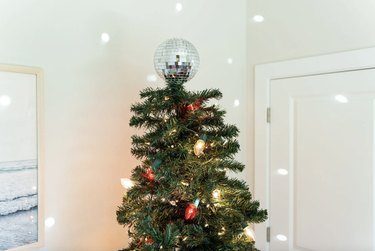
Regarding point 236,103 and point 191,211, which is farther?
point 236,103

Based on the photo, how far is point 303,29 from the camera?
1964 millimetres

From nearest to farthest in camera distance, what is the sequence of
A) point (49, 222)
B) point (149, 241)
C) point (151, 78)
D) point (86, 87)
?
point (149, 241) → point (49, 222) → point (86, 87) → point (151, 78)

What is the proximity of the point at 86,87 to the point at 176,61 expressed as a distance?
48 centimetres

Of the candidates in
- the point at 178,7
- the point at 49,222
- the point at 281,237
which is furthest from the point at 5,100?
the point at 281,237

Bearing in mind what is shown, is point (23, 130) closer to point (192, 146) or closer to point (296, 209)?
point (192, 146)

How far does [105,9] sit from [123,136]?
59 cm

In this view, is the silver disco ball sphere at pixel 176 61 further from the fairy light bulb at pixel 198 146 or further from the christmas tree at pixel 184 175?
the fairy light bulb at pixel 198 146

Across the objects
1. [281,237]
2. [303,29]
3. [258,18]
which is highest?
[258,18]

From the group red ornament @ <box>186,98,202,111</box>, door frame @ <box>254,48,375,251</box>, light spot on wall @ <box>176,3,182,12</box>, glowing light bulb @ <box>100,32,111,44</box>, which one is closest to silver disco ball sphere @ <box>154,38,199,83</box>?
red ornament @ <box>186,98,202,111</box>

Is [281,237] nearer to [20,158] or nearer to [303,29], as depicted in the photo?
[303,29]

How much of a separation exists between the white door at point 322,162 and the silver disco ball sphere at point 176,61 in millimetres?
961

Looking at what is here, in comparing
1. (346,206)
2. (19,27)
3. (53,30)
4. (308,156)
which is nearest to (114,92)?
(53,30)

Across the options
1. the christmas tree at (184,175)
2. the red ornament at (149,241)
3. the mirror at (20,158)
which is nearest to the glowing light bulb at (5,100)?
the mirror at (20,158)

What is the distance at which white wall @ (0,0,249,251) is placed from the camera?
1359 mm
